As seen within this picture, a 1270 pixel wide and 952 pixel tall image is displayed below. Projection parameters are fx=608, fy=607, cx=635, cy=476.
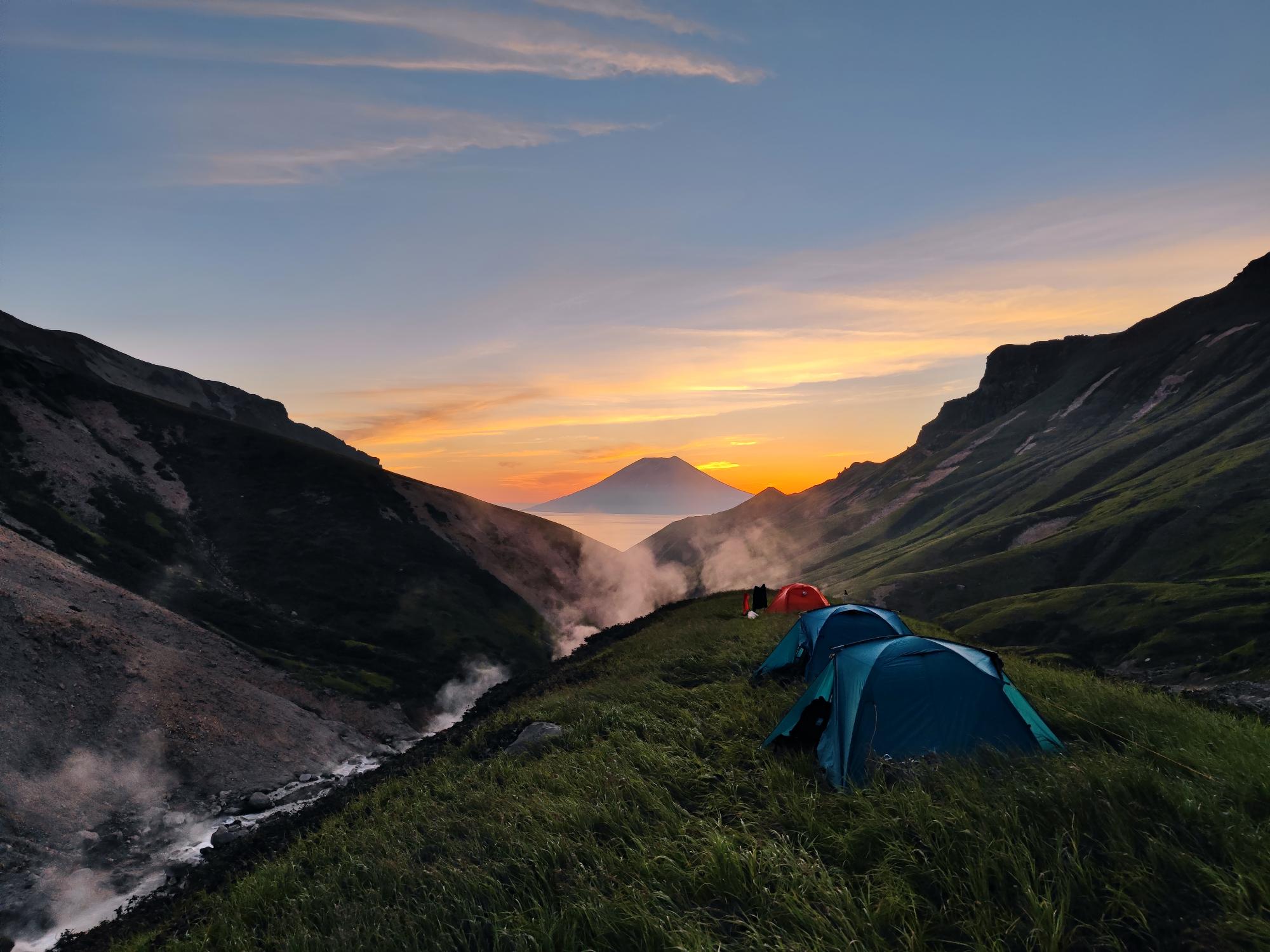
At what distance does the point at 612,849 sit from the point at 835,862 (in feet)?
8.60

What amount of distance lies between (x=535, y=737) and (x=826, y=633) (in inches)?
360

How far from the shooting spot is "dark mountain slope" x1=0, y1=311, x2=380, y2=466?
100750 millimetres

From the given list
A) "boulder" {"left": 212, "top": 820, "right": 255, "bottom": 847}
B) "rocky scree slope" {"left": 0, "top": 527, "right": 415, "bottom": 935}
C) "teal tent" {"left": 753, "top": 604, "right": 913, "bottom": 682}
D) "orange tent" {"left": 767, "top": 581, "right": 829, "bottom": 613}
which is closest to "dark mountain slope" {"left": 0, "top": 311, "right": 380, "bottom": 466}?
"rocky scree slope" {"left": 0, "top": 527, "right": 415, "bottom": 935}

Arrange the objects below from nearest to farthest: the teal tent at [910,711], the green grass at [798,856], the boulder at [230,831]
A: the green grass at [798,856] < the teal tent at [910,711] < the boulder at [230,831]

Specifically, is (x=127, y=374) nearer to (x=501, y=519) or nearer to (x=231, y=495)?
(x=231, y=495)

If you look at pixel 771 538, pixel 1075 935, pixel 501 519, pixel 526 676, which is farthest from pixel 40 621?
pixel 771 538

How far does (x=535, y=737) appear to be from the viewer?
15.2 meters

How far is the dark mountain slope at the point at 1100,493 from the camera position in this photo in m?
76.1

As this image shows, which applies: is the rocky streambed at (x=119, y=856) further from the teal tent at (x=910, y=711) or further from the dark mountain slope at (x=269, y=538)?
the teal tent at (x=910, y=711)

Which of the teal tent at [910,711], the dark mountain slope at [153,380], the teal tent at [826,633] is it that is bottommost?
the teal tent at [826,633]

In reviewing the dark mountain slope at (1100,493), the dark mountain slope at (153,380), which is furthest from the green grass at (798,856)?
the dark mountain slope at (153,380)

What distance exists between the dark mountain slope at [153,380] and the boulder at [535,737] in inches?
3779

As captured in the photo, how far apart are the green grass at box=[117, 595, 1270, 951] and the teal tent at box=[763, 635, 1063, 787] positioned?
2.57 feet

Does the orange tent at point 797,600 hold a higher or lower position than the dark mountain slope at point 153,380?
lower
